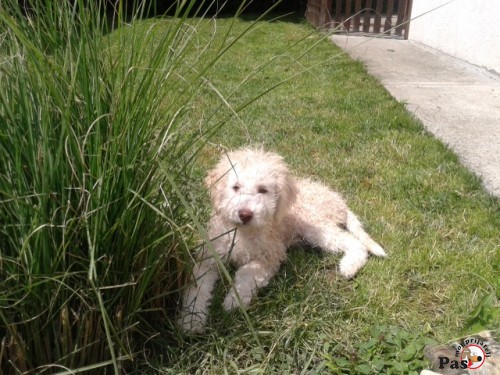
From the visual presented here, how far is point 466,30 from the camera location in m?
7.81

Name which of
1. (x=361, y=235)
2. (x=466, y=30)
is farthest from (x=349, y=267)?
(x=466, y=30)

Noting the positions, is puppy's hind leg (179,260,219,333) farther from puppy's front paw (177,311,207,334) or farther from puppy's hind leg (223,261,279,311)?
puppy's hind leg (223,261,279,311)

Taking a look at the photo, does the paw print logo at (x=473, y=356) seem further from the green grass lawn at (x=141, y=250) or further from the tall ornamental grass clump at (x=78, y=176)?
the tall ornamental grass clump at (x=78, y=176)

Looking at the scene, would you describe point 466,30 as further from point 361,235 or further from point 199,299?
point 199,299

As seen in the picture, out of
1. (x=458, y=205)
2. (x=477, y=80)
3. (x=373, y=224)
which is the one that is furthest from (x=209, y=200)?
(x=477, y=80)

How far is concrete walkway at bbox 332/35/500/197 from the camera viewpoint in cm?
444

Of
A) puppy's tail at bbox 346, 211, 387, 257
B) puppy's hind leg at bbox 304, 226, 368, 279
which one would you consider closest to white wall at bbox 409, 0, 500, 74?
puppy's tail at bbox 346, 211, 387, 257

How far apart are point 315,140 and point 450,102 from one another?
213cm

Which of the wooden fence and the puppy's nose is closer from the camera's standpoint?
the puppy's nose

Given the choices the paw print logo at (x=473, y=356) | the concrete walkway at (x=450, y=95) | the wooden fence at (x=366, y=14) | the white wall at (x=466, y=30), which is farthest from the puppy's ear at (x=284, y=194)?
the wooden fence at (x=366, y=14)

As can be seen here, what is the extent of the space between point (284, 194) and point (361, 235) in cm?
65

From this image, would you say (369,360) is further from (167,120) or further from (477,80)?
(477,80)

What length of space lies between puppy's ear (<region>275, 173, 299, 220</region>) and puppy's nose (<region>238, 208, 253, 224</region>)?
0.90 ft

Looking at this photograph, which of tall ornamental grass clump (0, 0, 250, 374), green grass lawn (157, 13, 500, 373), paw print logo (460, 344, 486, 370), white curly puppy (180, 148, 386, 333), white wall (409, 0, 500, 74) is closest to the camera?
tall ornamental grass clump (0, 0, 250, 374)
